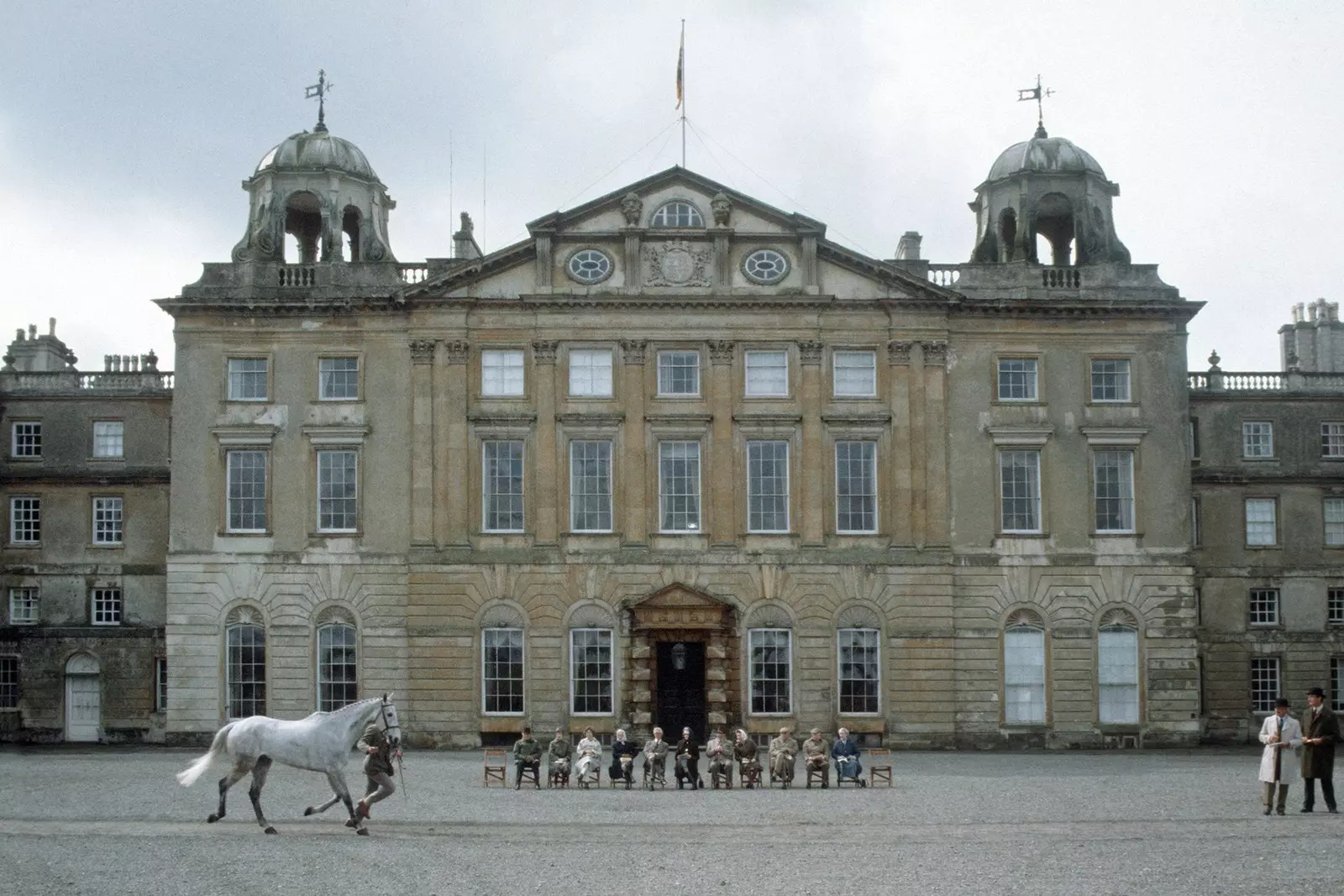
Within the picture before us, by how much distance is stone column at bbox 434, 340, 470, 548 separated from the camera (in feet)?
143

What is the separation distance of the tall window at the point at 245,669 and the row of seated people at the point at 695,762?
12516 mm

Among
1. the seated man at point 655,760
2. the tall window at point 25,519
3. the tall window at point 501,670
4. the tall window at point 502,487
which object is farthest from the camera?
the tall window at point 25,519

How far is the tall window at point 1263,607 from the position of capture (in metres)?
52.2

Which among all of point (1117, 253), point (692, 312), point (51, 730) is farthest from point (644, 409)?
point (51, 730)

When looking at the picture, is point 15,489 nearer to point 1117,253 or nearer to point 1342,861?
point 1117,253

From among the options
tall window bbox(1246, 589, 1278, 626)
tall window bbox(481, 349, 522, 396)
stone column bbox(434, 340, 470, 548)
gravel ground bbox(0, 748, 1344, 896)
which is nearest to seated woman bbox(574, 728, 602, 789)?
gravel ground bbox(0, 748, 1344, 896)

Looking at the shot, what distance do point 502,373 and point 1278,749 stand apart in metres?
24.2

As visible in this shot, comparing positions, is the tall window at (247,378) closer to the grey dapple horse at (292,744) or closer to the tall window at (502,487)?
the tall window at (502,487)

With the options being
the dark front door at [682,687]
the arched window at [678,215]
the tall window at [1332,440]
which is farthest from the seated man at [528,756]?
the tall window at [1332,440]

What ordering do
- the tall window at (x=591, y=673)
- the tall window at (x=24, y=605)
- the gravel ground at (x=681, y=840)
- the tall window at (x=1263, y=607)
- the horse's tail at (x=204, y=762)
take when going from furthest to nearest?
the tall window at (x=1263, y=607) < the tall window at (x=24, y=605) < the tall window at (x=591, y=673) < the horse's tail at (x=204, y=762) < the gravel ground at (x=681, y=840)

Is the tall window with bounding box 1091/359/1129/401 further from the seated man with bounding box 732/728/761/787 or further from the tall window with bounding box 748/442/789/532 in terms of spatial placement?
the seated man with bounding box 732/728/761/787

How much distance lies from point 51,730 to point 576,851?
110 feet

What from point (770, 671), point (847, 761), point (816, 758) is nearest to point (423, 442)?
point (770, 671)

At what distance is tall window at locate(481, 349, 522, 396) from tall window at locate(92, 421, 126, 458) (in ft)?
46.6
